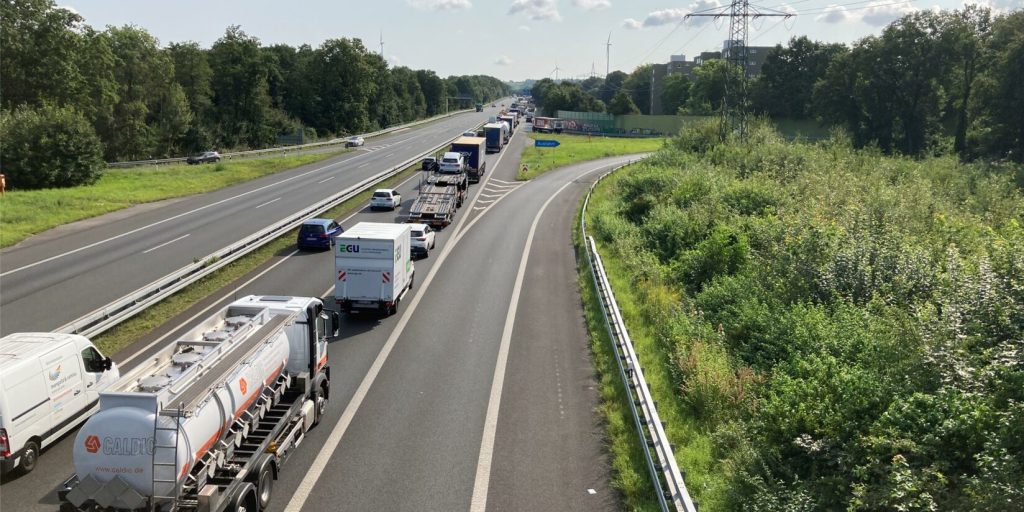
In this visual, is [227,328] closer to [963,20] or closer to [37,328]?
[37,328]

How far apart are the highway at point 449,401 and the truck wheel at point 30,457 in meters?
0.18

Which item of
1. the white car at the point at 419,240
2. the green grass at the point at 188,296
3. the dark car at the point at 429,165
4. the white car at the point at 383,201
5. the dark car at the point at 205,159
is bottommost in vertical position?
the green grass at the point at 188,296

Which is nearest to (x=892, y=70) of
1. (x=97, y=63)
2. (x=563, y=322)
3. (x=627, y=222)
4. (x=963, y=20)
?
(x=963, y=20)

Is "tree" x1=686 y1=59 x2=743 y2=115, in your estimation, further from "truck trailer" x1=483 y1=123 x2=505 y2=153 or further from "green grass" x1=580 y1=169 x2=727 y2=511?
"green grass" x1=580 y1=169 x2=727 y2=511

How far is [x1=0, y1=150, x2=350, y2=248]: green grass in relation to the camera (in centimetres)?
3581

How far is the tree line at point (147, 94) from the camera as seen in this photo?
47.3 metres

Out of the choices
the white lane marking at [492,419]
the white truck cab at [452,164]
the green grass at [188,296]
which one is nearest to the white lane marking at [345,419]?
the white lane marking at [492,419]

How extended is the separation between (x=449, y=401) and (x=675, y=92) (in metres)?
159

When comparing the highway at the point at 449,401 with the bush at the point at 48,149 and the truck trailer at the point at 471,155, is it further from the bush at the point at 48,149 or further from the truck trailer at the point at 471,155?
the truck trailer at the point at 471,155

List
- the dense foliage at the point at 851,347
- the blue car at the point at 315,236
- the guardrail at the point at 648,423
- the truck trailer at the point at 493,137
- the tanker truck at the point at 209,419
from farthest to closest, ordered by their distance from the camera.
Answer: the truck trailer at the point at 493,137 → the blue car at the point at 315,236 → the guardrail at the point at 648,423 → the dense foliage at the point at 851,347 → the tanker truck at the point at 209,419

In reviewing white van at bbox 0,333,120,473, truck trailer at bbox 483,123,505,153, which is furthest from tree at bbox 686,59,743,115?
white van at bbox 0,333,120,473

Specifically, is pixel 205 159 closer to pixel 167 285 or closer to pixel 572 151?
pixel 572 151

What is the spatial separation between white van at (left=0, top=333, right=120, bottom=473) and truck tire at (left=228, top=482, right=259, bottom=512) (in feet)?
11.6

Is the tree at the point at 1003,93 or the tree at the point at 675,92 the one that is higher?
the tree at the point at 675,92
